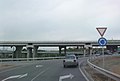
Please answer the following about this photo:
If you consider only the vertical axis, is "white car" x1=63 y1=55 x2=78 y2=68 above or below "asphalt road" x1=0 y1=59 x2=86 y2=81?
above

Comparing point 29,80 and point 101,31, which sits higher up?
point 101,31

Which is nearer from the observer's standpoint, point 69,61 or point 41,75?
point 41,75

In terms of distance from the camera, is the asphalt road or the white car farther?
the white car

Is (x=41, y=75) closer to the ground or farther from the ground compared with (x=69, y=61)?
closer to the ground

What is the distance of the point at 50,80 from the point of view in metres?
20.5

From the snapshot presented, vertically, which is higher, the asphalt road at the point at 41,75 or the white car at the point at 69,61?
the white car at the point at 69,61

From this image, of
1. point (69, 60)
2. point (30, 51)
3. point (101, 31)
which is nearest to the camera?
point (101, 31)

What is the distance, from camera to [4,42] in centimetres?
13038

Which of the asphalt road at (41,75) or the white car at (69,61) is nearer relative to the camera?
the asphalt road at (41,75)

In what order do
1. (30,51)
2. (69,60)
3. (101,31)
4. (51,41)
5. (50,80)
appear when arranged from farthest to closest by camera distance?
(30,51), (51,41), (69,60), (101,31), (50,80)

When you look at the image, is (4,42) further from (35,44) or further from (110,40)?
(110,40)

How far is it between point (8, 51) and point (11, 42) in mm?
18930

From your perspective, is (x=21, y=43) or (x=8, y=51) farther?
(x=8, y=51)

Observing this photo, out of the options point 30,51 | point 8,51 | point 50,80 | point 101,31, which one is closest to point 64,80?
point 50,80
